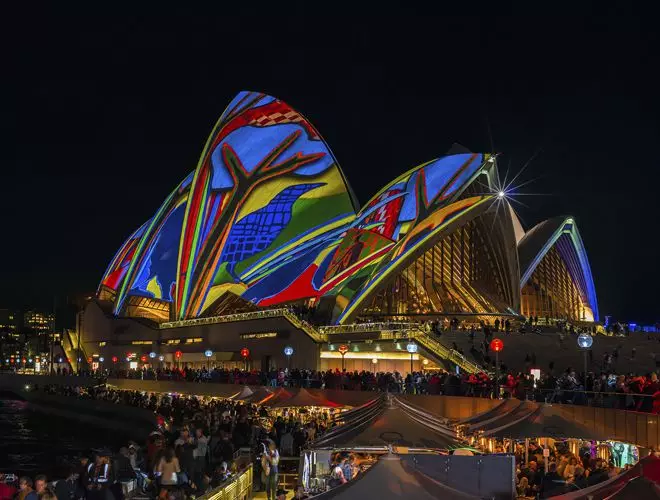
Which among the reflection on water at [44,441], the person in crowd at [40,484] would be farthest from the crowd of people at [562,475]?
the reflection on water at [44,441]

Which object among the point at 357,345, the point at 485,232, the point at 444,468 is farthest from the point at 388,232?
the point at 444,468

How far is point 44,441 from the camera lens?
4019 cm

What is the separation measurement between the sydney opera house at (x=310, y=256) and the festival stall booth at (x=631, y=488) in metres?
30.5

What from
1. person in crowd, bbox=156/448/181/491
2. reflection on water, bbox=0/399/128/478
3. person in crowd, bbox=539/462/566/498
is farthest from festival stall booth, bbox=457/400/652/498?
reflection on water, bbox=0/399/128/478

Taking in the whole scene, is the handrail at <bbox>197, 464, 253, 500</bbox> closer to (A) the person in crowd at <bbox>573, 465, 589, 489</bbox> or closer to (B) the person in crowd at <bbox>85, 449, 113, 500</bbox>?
(B) the person in crowd at <bbox>85, 449, 113, 500</bbox>

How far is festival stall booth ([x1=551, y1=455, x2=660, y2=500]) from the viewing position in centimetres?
605

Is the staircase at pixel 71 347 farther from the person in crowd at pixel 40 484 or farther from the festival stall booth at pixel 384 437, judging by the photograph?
the person in crowd at pixel 40 484

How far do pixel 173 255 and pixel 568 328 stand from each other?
2931cm

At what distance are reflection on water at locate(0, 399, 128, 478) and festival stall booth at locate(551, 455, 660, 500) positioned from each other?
69.4 feet

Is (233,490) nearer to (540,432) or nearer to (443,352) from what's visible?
(540,432)

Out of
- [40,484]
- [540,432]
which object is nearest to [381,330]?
[540,432]

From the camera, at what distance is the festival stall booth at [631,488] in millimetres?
6055

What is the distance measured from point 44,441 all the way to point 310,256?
18602mm

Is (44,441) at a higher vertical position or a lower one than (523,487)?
lower
